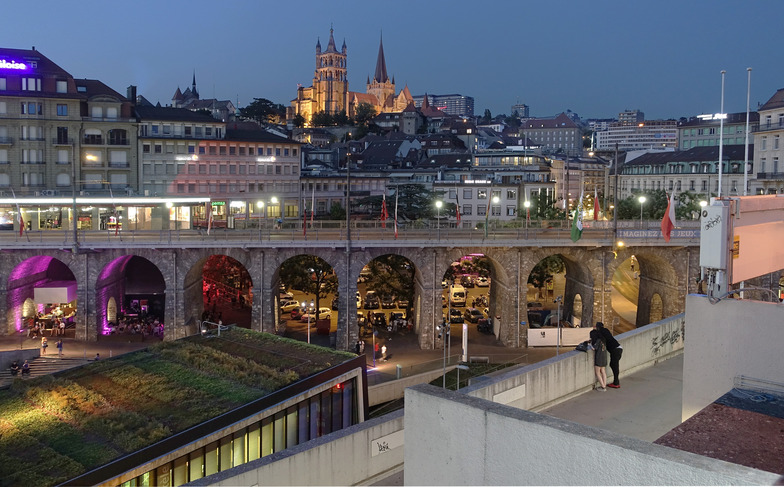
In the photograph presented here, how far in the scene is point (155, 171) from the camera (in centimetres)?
8088

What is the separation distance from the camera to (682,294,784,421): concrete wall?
11203 millimetres

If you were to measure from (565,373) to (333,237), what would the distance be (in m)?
35.7

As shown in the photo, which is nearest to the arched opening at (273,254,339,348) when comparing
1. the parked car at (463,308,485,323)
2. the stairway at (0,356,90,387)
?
the parked car at (463,308,485,323)

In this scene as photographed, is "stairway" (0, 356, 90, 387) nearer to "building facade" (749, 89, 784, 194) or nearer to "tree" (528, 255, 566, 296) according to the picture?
"tree" (528, 255, 566, 296)

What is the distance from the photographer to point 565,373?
1573cm

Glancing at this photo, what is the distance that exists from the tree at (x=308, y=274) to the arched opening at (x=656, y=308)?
84.5 feet

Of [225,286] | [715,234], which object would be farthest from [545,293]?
[715,234]

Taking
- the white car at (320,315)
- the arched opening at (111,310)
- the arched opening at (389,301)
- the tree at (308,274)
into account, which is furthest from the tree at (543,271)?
the arched opening at (111,310)

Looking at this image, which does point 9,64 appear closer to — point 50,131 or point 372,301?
point 50,131

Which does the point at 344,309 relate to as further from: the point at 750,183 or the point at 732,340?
the point at 750,183

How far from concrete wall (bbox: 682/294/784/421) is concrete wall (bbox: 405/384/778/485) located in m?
4.85

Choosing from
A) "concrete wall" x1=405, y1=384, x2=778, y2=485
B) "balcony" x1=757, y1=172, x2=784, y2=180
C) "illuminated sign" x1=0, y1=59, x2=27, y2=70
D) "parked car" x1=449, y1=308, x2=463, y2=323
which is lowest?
"parked car" x1=449, y1=308, x2=463, y2=323

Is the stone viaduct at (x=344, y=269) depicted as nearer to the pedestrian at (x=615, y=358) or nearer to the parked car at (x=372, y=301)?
the parked car at (x=372, y=301)

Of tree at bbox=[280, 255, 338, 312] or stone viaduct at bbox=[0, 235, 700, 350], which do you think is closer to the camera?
stone viaduct at bbox=[0, 235, 700, 350]
